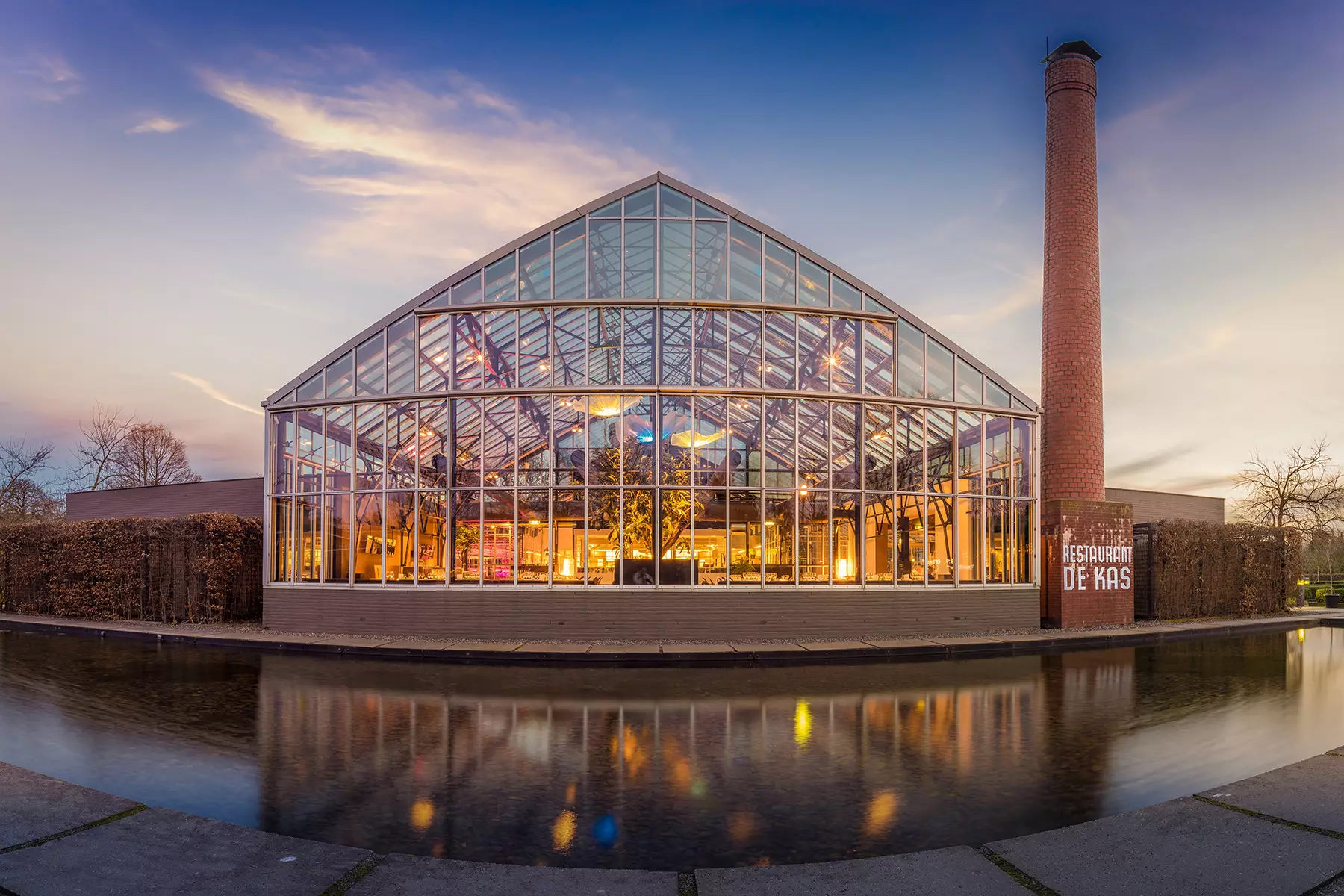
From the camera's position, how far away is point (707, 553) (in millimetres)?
15852

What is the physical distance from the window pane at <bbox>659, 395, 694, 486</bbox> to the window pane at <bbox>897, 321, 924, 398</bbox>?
4.95m

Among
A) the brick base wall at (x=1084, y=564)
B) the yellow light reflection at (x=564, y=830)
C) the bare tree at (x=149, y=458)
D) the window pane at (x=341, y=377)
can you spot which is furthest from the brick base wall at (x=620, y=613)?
the bare tree at (x=149, y=458)

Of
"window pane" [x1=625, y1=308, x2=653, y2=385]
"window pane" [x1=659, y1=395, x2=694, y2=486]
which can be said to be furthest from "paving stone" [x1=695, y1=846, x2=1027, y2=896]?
"window pane" [x1=625, y1=308, x2=653, y2=385]

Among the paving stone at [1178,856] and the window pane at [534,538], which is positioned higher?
the window pane at [534,538]

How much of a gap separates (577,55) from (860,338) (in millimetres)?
8143

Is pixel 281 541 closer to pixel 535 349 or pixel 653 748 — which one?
pixel 535 349

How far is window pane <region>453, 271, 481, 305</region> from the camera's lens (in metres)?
16.7

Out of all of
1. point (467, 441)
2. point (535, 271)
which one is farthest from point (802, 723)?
point (535, 271)

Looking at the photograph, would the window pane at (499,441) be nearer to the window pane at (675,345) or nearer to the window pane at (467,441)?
the window pane at (467,441)

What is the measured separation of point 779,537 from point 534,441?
540 cm

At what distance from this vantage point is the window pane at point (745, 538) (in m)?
15.9

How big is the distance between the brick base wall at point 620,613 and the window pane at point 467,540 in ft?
1.23

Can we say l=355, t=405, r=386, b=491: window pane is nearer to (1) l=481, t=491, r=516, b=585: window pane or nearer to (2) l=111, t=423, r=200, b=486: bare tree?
(1) l=481, t=491, r=516, b=585: window pane

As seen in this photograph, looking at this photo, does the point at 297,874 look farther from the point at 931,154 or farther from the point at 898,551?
the point at 931,154
